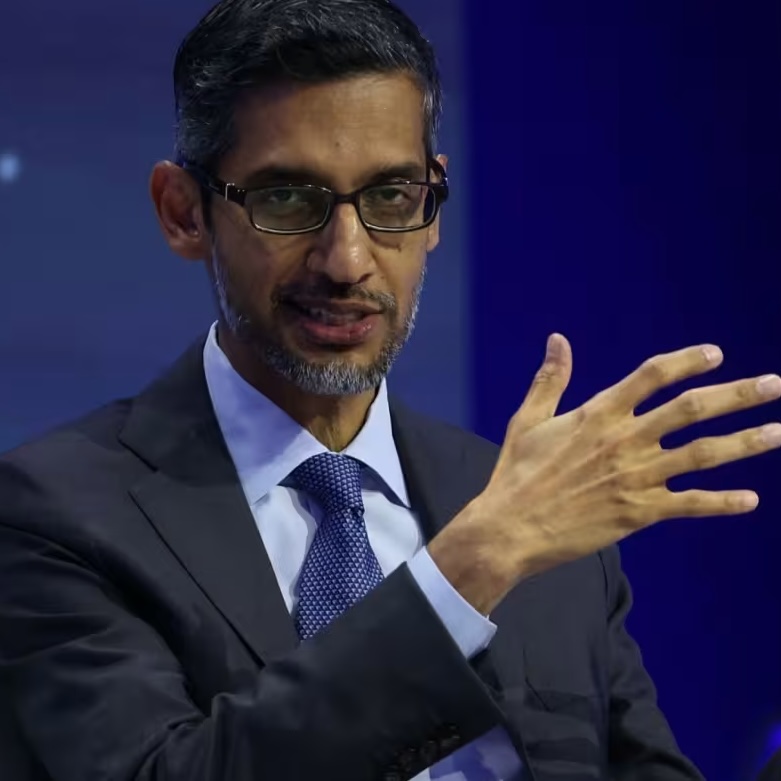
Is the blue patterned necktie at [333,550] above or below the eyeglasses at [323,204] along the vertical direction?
below

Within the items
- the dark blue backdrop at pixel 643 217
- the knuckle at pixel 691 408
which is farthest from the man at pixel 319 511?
the dark blue backdrop at pixel 643 217

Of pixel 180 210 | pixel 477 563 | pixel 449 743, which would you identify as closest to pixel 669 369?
pixel 477 563

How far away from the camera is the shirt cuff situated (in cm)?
150

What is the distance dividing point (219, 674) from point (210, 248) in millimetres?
495

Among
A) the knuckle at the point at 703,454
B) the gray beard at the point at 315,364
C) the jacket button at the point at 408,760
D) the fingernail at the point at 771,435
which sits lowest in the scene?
the jacket button at the point at 408,760

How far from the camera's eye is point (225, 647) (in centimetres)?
165

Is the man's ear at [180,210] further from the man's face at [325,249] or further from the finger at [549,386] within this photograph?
the finger at [549,386]

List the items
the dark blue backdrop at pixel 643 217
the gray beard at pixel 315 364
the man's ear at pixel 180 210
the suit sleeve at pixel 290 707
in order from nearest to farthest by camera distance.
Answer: the suit sleeve at pixel 290 707 < the gray beard at pixel 315 364 < the man's ear at pixel 180 210 < the dark blue backdrop at pixel 643 217

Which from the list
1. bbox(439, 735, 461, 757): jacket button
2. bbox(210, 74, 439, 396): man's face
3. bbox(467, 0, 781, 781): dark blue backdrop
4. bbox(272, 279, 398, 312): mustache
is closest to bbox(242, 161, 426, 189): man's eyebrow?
bbox(210, 74, 439, 396): man's face

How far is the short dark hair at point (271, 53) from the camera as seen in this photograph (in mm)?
1769

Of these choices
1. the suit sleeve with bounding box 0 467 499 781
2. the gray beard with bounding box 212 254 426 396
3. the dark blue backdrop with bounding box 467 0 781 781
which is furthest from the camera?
the dark blue backdrop with bounding box 467 0 781 781

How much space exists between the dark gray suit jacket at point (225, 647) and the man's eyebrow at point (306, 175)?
0.25 metres

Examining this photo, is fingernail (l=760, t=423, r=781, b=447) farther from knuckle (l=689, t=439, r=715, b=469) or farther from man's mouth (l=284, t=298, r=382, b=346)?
man's mouth (l=284, t=298, r=382, b=346)

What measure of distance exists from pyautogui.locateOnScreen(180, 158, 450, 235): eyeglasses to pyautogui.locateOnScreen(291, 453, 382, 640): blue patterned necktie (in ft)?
0.86
